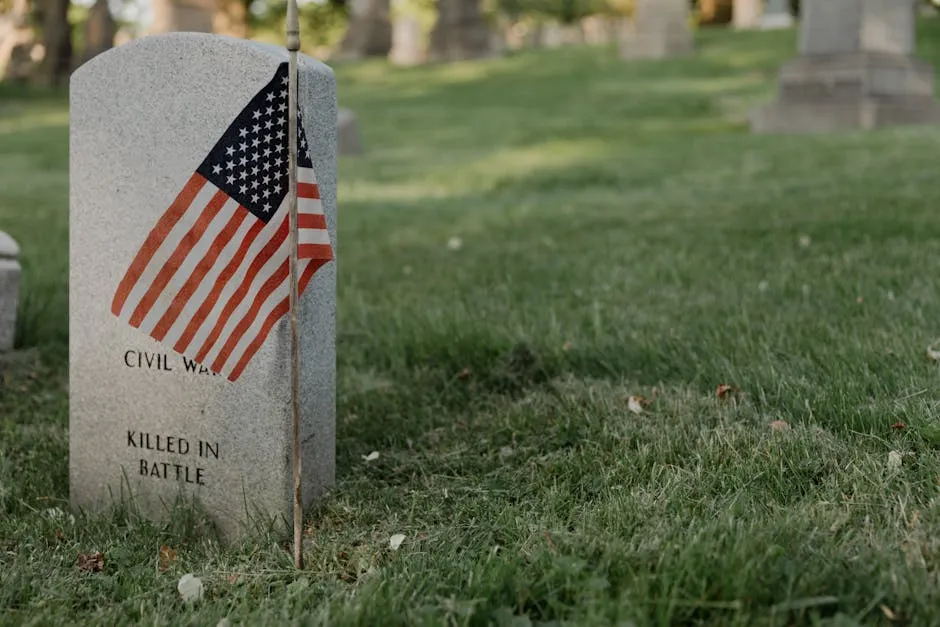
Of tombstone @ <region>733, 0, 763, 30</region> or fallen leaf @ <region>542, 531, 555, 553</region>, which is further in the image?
tombstone @ <region>733, 0, 763, 30</region>

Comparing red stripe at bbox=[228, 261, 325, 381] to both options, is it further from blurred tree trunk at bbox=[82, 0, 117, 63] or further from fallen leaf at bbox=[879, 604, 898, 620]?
blurred tree trunk at bbox=[82, 0, 117, 63]

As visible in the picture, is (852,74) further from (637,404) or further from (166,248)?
(166,248)

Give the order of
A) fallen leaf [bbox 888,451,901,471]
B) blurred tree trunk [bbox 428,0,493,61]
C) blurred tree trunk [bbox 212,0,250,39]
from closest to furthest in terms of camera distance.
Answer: fallen leaf [bbox 888,451,901,471] < blurred tree trunk [bbox 428,0,493,61] < blurred tree trunk [bbox 212,0,250,39]

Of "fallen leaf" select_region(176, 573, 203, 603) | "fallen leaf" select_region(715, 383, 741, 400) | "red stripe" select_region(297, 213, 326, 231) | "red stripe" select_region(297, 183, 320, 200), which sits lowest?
"fallen leaf" select_region(176, 573, 203, 603)

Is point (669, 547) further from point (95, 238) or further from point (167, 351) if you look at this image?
point (95, 238)

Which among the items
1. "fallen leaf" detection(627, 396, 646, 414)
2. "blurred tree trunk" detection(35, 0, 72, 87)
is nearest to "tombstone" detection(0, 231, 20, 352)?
"fallen leaf" detection(627, 396, 646, 414)

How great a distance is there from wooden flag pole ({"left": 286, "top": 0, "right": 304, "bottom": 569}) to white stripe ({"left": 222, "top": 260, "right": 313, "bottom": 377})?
19 cm

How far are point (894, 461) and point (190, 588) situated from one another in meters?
1.93

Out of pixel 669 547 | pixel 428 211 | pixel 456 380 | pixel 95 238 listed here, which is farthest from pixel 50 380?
pixel 428 211

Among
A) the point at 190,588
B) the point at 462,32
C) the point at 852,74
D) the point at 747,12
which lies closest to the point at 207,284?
the point at 190,588

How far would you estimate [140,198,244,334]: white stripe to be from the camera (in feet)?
9.54

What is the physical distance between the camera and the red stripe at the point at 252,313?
287cm

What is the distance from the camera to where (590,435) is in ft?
10.7

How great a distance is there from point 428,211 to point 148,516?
607 centimetres
